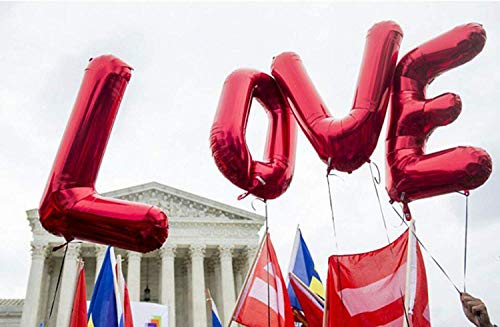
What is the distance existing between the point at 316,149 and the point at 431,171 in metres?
1.13

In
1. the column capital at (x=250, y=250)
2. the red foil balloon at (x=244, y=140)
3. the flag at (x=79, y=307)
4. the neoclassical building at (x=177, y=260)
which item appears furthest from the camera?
the column capital at (x=250, y=250)

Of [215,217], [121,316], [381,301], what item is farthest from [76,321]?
[215,217]

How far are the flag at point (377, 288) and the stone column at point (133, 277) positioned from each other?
1054 inches

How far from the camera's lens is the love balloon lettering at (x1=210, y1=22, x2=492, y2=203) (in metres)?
4.67

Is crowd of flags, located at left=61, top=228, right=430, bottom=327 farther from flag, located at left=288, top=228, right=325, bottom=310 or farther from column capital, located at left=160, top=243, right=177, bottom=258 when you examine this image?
column capital, located at left=160, top=243, right=177, bottom=258

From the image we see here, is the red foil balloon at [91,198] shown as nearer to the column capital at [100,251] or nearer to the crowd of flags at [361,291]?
the crowd of flags at [361,291]

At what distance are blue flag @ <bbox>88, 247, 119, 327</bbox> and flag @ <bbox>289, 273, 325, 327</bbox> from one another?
11.2 feet

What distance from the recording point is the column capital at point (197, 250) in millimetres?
34281

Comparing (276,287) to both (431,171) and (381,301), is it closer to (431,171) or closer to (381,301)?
(381,301)

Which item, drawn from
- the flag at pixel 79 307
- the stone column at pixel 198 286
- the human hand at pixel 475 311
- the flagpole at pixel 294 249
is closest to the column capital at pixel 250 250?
the stone column at pixel 198 286

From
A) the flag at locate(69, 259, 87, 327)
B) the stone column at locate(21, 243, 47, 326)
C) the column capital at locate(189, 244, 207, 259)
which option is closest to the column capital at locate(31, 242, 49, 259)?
the stone column at locate(21, 243, 47, 326)

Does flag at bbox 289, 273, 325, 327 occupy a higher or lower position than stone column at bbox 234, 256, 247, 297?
lower

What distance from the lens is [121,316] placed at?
9.40 meters

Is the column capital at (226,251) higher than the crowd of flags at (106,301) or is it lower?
higher
